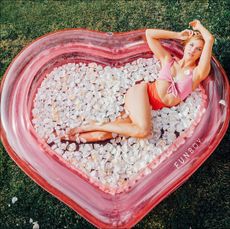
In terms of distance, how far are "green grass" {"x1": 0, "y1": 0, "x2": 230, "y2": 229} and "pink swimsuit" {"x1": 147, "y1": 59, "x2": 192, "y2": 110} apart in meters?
0.54

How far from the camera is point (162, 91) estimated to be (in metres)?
3.44

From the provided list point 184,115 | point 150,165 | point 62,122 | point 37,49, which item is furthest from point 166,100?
point 37,49

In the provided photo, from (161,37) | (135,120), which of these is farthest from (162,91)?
(161,37)

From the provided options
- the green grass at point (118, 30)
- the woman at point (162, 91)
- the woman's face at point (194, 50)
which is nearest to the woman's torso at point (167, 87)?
the woman at point (162, 91)

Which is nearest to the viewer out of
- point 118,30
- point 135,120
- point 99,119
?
point 135,120

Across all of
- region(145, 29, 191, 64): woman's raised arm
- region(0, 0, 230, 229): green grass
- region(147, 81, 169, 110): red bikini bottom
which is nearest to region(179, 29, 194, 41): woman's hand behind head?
region(145, 29, 191, 64): woman's raised arm

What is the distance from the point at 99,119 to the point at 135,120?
0.85ft

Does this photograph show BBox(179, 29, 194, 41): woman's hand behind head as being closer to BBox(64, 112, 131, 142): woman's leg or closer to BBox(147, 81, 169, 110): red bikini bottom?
BBox(147, 81, 169, 110): red bikini bottom

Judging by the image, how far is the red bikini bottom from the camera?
3.46 meters

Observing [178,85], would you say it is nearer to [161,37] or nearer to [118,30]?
[161,37]

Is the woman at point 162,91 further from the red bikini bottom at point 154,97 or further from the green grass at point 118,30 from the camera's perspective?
the green grass at point 118,30

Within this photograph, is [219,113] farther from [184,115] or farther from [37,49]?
[37,49]

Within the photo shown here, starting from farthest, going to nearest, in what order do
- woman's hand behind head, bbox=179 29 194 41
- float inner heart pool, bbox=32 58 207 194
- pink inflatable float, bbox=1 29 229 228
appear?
1. woman's hand behind head, bbox=179 29 194 41
2. float inner heart pool, bbox=32 58 207 194
3. pink inflatable float, bbox=1 29 229 228

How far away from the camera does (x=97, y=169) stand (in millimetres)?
3393
